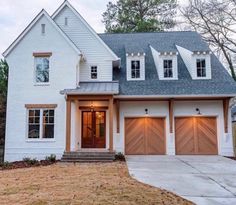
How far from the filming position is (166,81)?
55.8ft

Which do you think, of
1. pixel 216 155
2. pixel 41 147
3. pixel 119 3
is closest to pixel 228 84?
pixel 216 155

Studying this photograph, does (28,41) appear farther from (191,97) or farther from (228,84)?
(228,84)

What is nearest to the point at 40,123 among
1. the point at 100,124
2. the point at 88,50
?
the point at 100,124

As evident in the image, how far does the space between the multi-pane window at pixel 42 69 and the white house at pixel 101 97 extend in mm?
56

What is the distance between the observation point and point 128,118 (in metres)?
16.7

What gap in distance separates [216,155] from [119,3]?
74.0ft

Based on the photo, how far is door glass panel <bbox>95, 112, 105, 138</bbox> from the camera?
16453mm

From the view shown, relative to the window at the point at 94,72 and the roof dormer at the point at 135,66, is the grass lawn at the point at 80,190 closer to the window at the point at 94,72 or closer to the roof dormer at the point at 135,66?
the window at the point at 94,72

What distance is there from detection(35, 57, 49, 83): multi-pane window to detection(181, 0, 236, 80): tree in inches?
531

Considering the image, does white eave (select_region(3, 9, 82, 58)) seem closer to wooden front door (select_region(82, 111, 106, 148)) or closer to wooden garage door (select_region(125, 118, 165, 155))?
wooden front door (select_region(82, 111, 106, 148))

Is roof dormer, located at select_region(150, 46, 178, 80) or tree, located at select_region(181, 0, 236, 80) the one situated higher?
tree, located at select_region(181, 0, 236, 80)

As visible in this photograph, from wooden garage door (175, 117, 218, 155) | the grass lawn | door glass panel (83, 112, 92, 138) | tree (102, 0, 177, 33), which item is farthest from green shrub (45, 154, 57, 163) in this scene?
tree (102, 0, 177, 33)

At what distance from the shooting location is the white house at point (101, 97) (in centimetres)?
1545

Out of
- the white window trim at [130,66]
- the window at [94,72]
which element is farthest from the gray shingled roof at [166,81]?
the window at [94,72]
